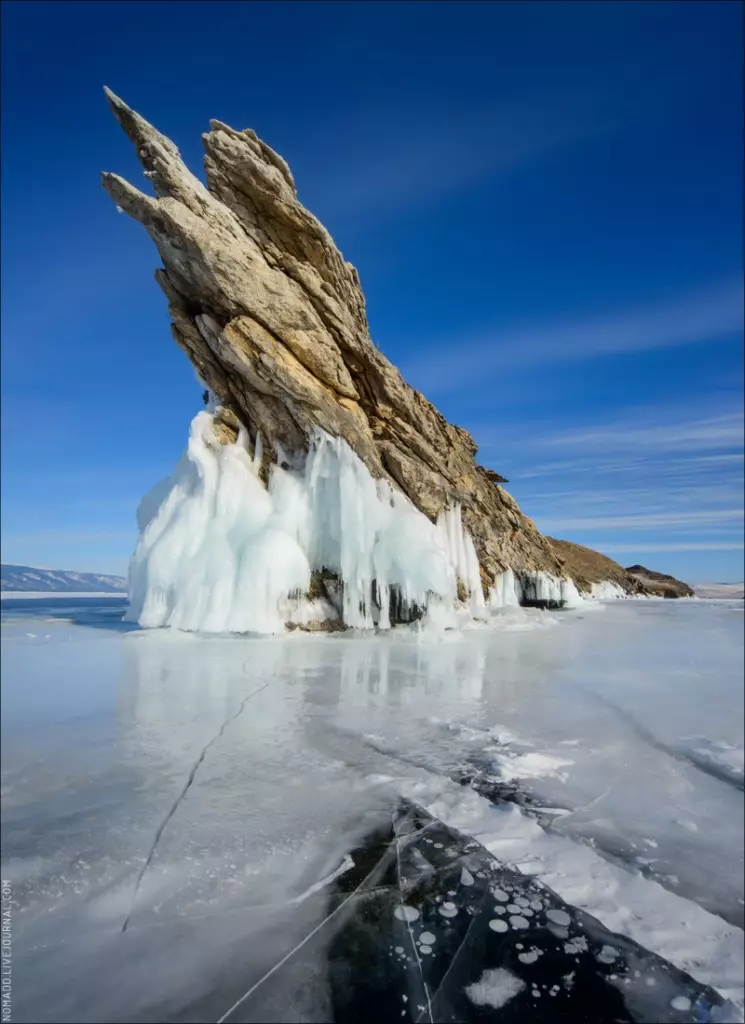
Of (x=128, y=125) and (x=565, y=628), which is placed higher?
(x=128, y=125)

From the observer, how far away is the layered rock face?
548 inches

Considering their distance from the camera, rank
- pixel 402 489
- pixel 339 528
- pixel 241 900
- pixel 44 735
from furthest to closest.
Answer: pixel 402 489 → pixel 339 528 → pixel 44 735 → pixel 241 900

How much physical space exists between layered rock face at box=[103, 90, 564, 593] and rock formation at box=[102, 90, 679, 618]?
3 cm

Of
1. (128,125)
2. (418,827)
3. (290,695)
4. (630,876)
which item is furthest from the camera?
(128,125)

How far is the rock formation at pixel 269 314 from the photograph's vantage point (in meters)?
13.9

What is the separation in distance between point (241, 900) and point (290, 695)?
12.0 feet

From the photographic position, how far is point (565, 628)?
46.5 feet

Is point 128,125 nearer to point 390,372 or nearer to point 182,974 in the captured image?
point 390,372

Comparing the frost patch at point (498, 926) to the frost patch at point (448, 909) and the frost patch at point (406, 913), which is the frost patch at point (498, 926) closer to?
the frost patch at point (448, 909)

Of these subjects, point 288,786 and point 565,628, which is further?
point 565,628

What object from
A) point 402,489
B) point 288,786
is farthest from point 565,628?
point 288,786

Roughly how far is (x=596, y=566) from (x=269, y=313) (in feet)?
121

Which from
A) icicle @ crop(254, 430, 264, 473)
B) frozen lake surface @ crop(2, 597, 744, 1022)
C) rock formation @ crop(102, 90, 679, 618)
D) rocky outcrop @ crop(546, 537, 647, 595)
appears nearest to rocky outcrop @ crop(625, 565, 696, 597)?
rocky outcrop @ crop(546, 537, 647, 595)

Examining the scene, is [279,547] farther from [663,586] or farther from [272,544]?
[663,586]
